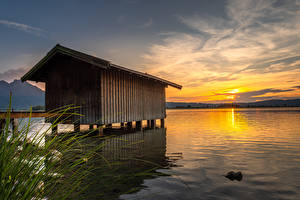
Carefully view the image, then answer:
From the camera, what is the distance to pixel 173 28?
15102mm

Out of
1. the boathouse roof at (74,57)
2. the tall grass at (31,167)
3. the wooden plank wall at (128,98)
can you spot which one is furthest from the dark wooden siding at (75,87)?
the tall grass at (31,167)

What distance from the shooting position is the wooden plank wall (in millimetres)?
13281

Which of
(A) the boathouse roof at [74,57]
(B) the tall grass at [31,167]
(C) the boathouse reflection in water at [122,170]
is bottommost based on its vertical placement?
(C) the boathouse reflection in water at [122,170]

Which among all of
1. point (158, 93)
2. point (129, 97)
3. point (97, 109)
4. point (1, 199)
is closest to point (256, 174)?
point (1, 199)

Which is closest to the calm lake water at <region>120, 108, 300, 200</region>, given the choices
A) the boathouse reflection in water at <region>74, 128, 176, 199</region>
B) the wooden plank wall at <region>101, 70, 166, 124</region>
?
the boathouse reflection in water at <region>74, 128, 176, 199</region>

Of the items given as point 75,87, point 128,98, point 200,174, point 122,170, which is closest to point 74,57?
point 75,87

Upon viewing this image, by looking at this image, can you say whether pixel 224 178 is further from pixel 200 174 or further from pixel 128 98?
pixel 128 98

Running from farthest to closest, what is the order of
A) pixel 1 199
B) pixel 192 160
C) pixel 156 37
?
pixel 156 37 < pixel 192 160 < pixel 1 199

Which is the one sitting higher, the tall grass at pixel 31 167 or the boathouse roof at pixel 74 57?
the boathouse roof at pixel 74 57

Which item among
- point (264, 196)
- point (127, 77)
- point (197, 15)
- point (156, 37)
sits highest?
point (197, 15)

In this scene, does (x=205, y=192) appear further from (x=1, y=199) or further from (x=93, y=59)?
(x=93, y=59)

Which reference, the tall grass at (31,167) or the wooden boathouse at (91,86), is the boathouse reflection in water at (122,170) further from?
the wooden boathouse at (91,86)

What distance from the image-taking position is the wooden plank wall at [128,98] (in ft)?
43.6

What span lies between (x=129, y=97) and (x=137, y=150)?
22.0 ft
